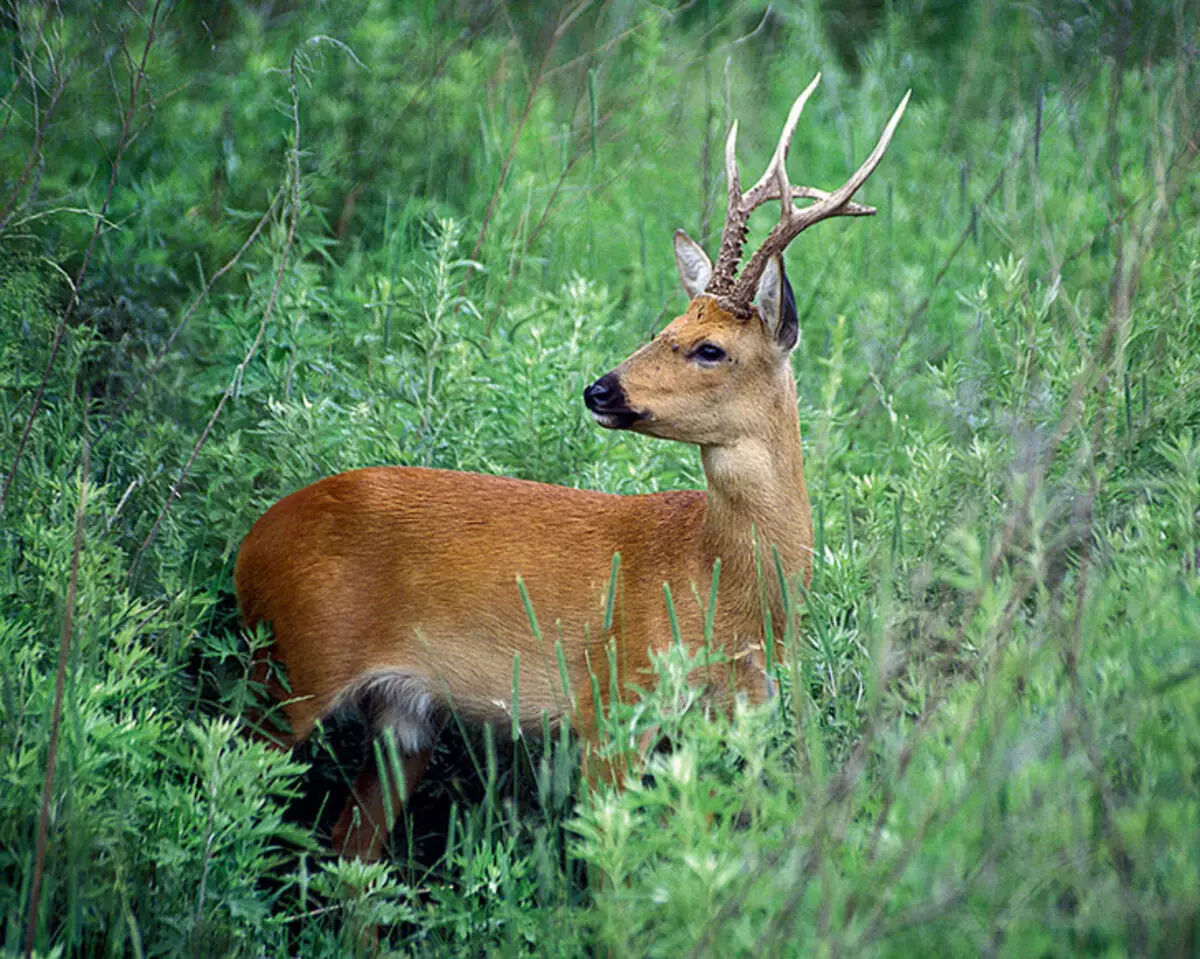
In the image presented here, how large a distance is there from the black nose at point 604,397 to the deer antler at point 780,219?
411 mm

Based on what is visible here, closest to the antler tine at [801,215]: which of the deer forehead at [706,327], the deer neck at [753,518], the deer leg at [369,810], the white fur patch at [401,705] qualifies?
the deer forehead at [706,327]

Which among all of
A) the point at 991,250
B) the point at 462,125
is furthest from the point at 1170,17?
the point at 462,125

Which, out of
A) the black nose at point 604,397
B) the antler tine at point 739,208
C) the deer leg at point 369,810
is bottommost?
the deer leg at point 369,810

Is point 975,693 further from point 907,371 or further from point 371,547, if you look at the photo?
point 907,371

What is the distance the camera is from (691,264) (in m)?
4.36

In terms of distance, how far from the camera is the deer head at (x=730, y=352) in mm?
3773

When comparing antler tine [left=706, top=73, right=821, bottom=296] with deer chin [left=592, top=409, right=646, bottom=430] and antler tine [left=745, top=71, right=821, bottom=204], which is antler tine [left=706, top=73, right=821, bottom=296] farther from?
deer chin [left=592, top=409, right=646, bottom=430]

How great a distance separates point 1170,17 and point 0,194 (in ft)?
15.9

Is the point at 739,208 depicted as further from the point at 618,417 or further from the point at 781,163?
the point at 618,417

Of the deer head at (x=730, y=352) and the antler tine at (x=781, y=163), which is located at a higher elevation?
the antler tine at (x=781, y=163)

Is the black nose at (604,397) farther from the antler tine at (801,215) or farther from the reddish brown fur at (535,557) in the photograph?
→ the antler tine at (801,215)

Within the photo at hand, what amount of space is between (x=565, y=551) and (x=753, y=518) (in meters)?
0.52

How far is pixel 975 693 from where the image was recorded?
94.3 inches

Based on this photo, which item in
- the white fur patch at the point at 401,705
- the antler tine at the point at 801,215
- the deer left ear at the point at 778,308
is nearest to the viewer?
the antler tine at the point at 801,215
